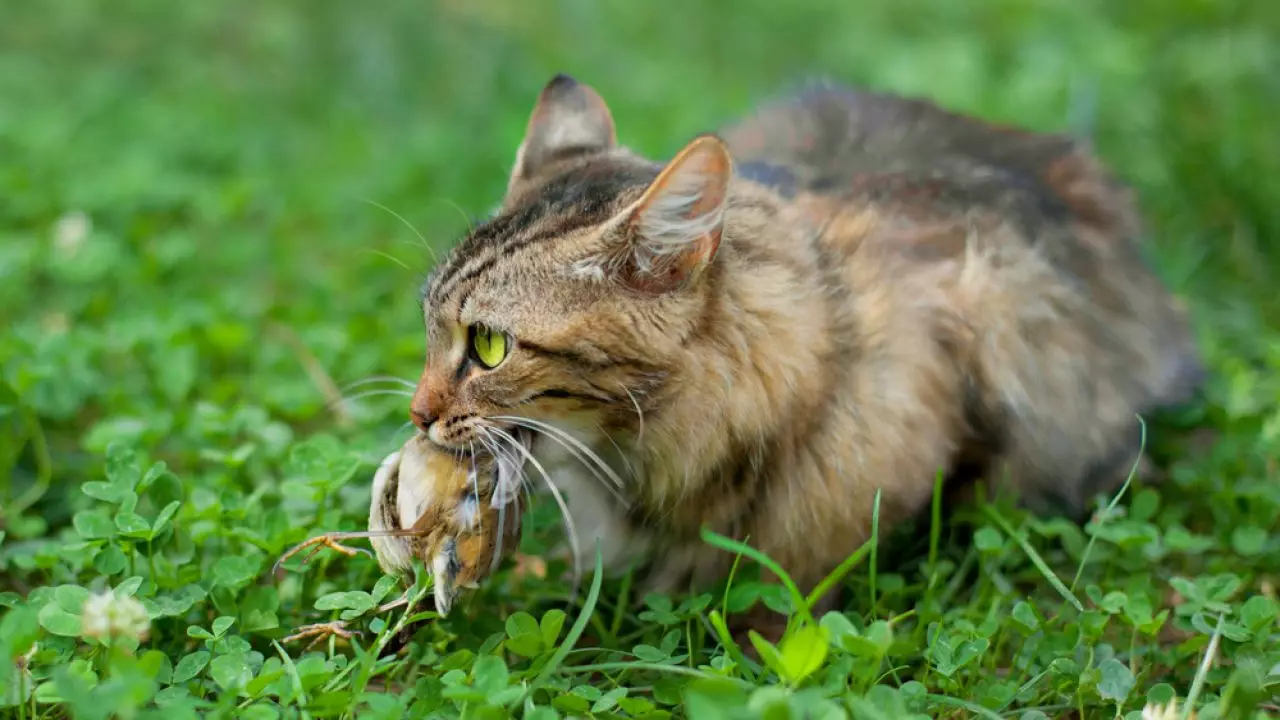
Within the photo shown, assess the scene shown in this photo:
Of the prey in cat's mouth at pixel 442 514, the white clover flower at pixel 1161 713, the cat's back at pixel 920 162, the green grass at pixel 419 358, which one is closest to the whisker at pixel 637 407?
the prey in cat's mouth at pixel 442 514

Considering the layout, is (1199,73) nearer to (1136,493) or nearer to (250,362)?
(1136,493)

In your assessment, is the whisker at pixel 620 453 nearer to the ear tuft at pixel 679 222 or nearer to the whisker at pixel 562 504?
the whisker at pixel 562 504

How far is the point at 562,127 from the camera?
263 centimetres

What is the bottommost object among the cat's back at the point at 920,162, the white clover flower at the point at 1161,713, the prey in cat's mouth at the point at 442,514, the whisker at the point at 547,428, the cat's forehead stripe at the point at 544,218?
the white clover flower at the point at 1161,713

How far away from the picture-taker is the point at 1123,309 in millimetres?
2992

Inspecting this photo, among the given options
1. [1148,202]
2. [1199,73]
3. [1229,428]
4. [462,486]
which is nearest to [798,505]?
[462,486]

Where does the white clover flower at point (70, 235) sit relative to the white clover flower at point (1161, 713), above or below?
above

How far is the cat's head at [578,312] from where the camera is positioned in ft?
6.86

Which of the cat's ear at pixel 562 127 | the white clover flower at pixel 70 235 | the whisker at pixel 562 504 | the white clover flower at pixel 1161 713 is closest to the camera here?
the white clover flower at pixel 1161 713

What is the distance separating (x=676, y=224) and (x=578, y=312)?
0.79ft

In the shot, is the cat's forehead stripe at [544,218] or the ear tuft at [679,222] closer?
the ear tuft at [679,222]

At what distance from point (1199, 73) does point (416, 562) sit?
4.00m

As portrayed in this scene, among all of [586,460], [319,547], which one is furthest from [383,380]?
[586,460]

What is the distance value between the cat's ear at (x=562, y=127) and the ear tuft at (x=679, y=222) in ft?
1.87
